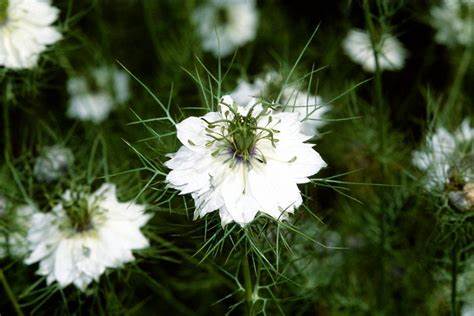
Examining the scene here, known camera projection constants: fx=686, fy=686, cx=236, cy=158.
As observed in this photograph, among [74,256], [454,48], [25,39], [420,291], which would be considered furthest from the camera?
[454,48]

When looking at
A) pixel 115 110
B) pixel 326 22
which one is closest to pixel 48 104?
pixel 115 110

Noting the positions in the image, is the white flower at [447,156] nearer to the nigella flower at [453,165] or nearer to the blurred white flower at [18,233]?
the nigella flower at [453,165]

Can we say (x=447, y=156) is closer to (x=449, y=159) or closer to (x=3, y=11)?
(x=449, y=159)

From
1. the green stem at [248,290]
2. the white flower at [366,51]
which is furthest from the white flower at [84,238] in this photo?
the white flower at [366,51]

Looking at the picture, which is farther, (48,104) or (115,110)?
(48,104)

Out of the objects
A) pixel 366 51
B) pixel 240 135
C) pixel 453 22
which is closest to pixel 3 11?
pixel 240 135

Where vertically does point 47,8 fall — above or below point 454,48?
below

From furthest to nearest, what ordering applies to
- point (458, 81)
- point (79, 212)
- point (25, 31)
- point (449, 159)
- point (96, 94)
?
point (96, 94), point (458, 81), point (25, 31), point (449, 159), point (79, 212)

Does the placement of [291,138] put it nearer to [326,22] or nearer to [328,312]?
[328,312]
